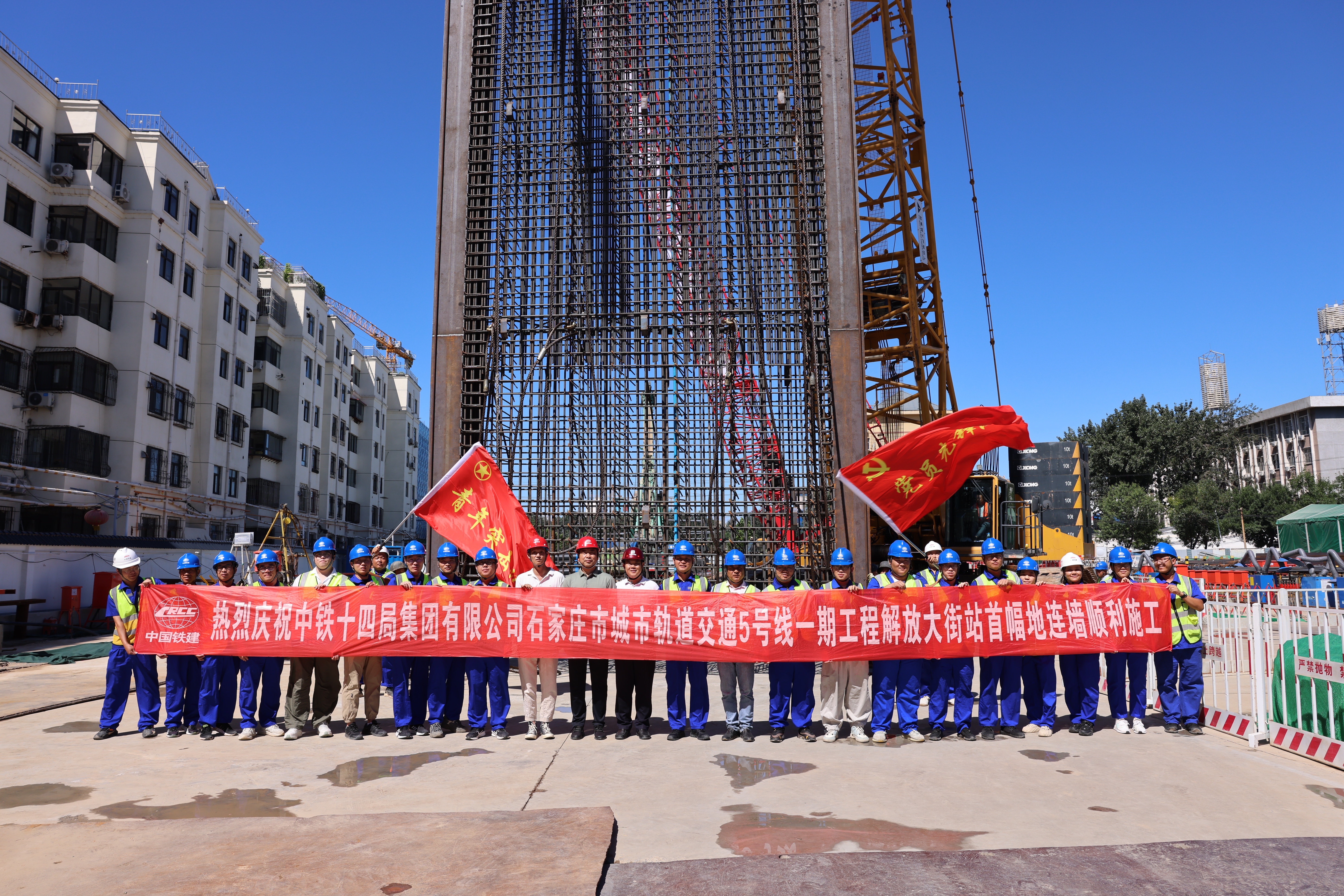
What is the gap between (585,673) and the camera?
28.5 ft

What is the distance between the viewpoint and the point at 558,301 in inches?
493

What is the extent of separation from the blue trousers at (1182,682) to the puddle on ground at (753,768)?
3.97 metres

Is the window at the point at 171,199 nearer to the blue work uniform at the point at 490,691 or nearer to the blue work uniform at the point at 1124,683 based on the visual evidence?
the blue work uniform at the point at 490,691

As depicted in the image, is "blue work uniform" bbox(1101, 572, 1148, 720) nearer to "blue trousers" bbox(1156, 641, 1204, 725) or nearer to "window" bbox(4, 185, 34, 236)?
"blue trousers" bbox(1156, 641, 1204, 725)

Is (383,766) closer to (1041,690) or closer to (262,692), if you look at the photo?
(262,692)

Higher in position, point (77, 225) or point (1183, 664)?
point (77, 225)

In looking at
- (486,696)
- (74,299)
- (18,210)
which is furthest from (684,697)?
(74,299)

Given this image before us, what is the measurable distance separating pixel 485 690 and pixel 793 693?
294 cm

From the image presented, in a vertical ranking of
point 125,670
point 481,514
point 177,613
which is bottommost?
point 125,670

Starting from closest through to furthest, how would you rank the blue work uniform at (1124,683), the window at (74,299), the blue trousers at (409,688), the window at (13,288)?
the blue trousers at (409,688) < the blue work uniform at (1124,683) < the window at (13,288) < the window at (74,299)

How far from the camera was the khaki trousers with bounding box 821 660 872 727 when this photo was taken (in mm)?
8258

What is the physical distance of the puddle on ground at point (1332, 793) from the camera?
19.7 feet

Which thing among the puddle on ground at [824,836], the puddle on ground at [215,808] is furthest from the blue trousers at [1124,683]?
the puddle on ground at [215,808]

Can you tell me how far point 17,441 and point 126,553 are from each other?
2540cm
